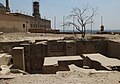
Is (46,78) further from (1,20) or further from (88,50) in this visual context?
(1,20)

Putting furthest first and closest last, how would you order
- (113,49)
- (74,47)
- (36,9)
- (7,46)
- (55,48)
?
(36,9)
(7,46)
(74,47)
(55,48)
(113,49)

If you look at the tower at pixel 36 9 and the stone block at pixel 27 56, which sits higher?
the tower at pixel 36 9

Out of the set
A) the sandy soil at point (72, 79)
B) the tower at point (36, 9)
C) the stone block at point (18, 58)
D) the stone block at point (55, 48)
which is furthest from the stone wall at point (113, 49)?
the tower at point (36, 9)

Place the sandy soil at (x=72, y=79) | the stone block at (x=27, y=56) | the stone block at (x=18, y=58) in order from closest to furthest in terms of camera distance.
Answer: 1. the sandy soil at (x=72, y=79)
2. the stone block at (x=18, y=58)
3. the stone block at (x=27, y=56)

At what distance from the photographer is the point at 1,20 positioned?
75.7 feet

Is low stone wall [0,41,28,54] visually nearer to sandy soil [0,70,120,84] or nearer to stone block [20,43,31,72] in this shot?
stone block [20,43,31,72]

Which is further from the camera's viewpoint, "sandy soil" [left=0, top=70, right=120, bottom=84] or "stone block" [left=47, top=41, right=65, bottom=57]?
"stone block" [left=47, top=41, right=65, bottom=57]

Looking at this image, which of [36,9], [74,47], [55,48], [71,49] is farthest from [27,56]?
[36,9]

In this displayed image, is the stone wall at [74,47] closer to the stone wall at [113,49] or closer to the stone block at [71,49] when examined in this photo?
the stone block at [71,49]

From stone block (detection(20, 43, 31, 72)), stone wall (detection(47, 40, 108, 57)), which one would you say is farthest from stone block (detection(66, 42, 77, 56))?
stone block (detection(20, 43, 31, 72))

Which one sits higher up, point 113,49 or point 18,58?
point 113,49

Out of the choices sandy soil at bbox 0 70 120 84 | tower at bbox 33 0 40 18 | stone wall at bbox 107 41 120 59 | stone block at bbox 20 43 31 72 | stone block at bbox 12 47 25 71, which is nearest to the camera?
sandy soil at bbox 0 70 120 84

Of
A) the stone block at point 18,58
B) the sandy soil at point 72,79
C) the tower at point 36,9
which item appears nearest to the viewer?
the sandy soil at point 72,79

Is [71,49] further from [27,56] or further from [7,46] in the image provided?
[7,46]
